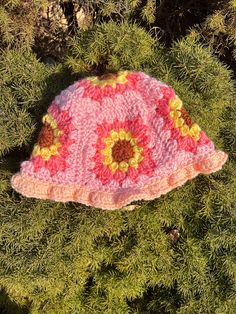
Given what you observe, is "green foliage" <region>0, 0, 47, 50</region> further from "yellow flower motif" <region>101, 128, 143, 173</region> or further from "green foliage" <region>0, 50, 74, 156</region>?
"yellow flower motif" <region>101, 128, 143, 173</region>

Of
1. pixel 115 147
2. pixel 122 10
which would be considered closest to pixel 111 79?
pixel 115 147

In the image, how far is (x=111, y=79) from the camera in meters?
0.97

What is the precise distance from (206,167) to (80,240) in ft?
0.97

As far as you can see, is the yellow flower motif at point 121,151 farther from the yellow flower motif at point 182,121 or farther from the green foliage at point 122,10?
the green foliage at point 122,10

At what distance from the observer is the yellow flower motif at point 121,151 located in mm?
973

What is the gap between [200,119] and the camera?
1.07 metres

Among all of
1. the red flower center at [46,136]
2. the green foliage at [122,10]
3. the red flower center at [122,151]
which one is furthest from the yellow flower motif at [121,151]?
the green foliage at [122,10]

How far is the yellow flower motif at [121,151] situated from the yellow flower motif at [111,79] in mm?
93

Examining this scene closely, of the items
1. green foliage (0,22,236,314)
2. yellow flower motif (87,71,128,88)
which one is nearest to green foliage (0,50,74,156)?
green foliage (0,22,236,314)

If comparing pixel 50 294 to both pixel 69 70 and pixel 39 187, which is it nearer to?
pixel 39 187

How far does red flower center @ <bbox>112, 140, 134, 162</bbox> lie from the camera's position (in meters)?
0.98

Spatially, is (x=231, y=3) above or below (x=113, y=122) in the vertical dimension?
above

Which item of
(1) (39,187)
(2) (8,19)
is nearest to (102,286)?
(1) (39,187)

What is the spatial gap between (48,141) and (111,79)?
174mm
